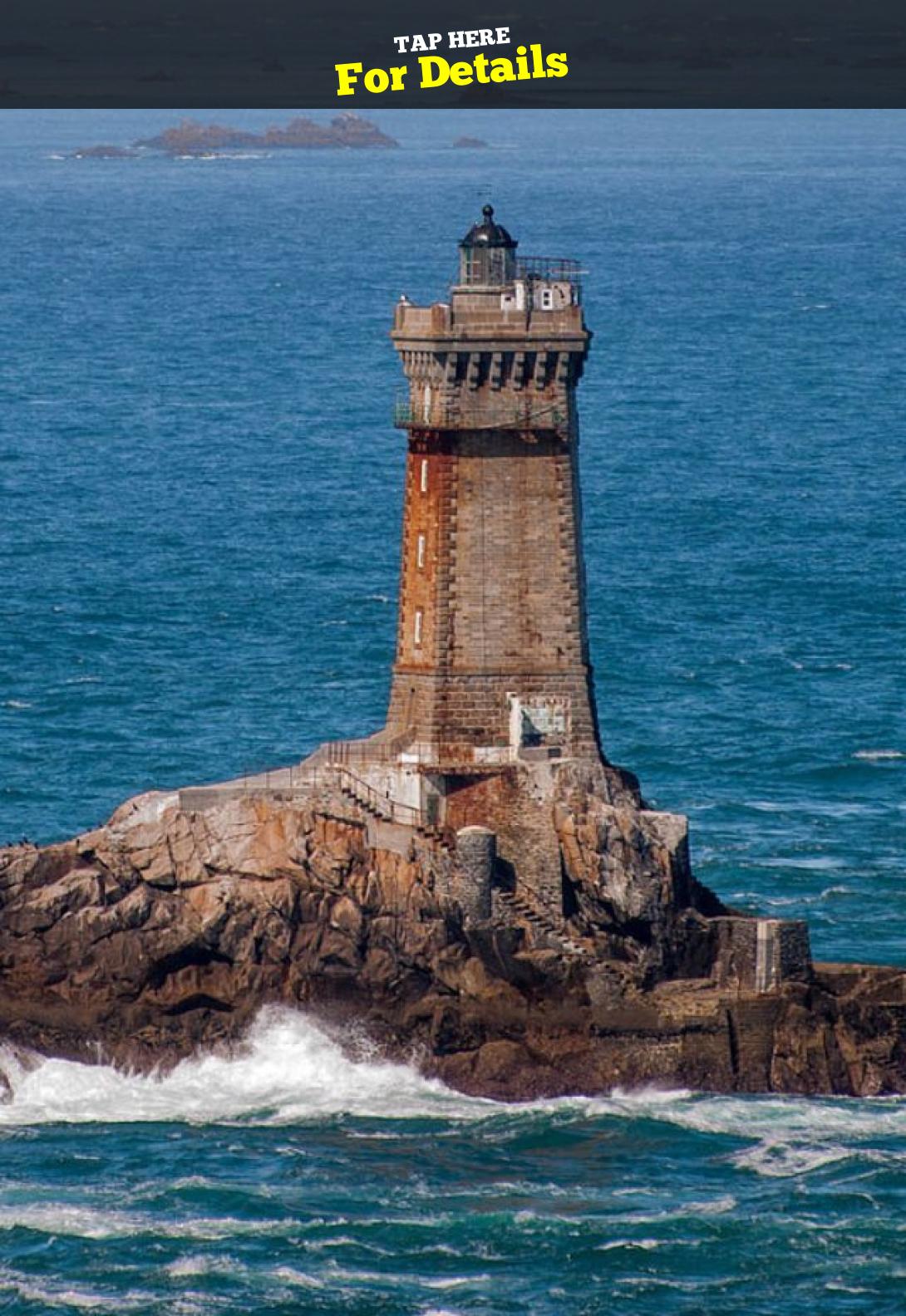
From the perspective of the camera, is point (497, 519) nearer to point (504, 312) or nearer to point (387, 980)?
point (504, 312)

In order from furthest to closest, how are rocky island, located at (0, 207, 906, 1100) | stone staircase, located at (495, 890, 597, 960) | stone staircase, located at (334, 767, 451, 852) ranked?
stone staircase, located at (334, 767, 451, 852) < stone staircase, located at (495, 890, 597, 960) < rocky island, located at (0, 207, 906, 1100)

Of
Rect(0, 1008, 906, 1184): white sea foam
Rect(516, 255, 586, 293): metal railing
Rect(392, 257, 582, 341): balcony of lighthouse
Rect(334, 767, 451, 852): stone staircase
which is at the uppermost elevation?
Rect(516, 255, 586, 293): metal railing

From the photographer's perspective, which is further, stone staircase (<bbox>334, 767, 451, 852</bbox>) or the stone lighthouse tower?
the stone lighthouse tower

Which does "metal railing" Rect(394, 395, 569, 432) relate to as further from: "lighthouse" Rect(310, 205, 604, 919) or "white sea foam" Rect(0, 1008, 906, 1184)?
"white sea foam" Rect(0, 1008, 906, 1184)

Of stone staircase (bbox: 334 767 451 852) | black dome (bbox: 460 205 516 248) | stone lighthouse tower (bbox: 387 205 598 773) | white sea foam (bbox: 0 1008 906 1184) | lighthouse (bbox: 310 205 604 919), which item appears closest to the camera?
white sea foam (bbox: 0 1008 906 1184)

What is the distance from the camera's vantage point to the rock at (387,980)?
111 metres

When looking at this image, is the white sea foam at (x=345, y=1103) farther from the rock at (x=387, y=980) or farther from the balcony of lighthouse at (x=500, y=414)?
the balcony of lighthouse at (x=500, y=414)

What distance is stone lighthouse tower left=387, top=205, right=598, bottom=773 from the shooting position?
116 metres

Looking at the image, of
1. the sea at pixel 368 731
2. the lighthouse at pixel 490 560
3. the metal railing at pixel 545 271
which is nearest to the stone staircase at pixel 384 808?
the lighthouse at pixel 490 560

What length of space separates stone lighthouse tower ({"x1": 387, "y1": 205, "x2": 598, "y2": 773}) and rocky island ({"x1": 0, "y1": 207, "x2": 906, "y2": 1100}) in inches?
2.9

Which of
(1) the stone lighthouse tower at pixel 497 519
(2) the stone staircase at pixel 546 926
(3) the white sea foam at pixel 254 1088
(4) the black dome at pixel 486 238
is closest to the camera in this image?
(3) the white sea foam at pixel 254 1088

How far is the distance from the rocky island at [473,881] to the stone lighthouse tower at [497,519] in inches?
2.9

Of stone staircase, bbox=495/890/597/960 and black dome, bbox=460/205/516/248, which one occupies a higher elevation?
black dome, bbox=460/205/516/248

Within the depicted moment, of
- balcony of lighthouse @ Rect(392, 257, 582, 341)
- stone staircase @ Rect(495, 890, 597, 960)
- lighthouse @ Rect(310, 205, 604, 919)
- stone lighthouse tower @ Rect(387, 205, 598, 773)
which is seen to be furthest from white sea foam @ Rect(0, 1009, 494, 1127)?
balcony of lighthouse @ Rect(392, 257, 582, 341)
